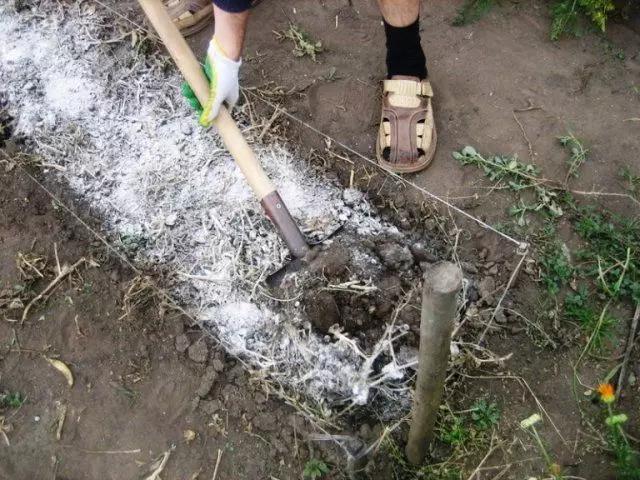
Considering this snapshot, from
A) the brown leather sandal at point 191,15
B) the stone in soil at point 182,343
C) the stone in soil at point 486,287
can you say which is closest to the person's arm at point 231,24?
the brown leather sandal at point 191,15

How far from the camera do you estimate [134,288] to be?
8.58 feet

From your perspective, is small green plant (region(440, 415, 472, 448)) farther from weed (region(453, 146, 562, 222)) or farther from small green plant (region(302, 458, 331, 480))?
weed (region(453, 146, 562, 222))

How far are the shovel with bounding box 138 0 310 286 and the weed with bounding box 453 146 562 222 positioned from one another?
0.95 m

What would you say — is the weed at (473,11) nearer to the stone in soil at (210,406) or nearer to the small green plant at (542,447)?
the small green plant at (542,447)

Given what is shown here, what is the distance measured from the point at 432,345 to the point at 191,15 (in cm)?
262

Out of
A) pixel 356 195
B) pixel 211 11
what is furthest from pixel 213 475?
pixel 211 11

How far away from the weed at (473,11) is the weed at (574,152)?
0.91 meters

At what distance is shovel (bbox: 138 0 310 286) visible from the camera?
2.58 m

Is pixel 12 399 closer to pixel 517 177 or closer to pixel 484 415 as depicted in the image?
pixel 484 415

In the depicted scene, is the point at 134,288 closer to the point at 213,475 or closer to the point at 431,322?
the point at 213,475

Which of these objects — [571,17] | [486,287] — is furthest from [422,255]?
[571,17]

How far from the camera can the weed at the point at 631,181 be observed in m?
2.77

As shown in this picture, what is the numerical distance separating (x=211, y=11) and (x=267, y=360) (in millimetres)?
2125

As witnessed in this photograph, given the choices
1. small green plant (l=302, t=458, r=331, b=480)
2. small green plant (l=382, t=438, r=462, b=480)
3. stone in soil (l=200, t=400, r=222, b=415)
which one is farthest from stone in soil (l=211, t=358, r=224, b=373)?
small green plant (l=382, t=438, r=462, b=480)
